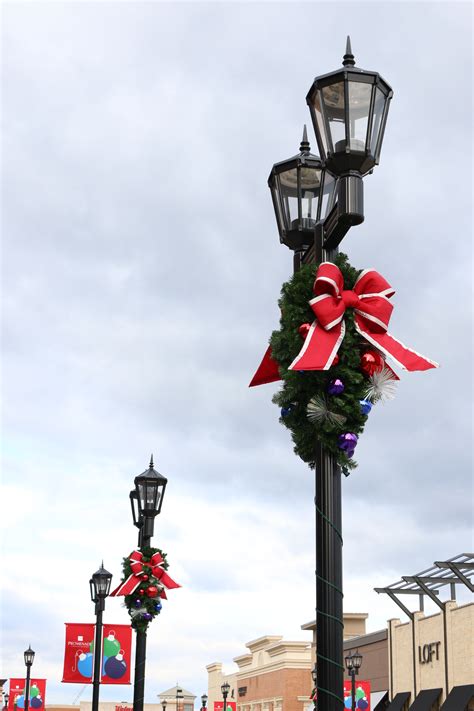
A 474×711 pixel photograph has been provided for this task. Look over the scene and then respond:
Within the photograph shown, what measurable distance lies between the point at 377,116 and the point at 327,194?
1366mm

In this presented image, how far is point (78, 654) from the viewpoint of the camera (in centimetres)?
2369

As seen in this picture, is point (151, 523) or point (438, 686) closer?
point (151, 523)

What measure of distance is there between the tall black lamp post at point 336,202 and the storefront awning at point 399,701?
38.2 meters

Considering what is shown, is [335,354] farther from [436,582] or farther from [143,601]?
[436,582]

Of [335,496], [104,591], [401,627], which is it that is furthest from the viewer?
[401,627]

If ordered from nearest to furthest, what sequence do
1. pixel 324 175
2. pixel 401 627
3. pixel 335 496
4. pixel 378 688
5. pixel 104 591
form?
pixel 335 496
pixel 324 175
pixel 104 591
pixel 401 627
pixel 378 688

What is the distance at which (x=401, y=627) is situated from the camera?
4503 centimetres

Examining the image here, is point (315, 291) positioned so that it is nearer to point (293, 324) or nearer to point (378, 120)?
point (293, 324)

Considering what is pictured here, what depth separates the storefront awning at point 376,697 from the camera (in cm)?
4738

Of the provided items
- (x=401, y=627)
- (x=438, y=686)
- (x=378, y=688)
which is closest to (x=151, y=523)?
(x=438, y=686)

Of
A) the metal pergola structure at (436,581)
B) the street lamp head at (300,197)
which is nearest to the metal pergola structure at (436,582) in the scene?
the metal pergola structure at (436,581)

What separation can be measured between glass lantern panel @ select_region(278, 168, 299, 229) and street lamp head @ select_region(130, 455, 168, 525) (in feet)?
28.0

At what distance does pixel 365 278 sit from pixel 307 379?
959 millimetres

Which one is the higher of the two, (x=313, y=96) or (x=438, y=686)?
(x=313, y=96)
